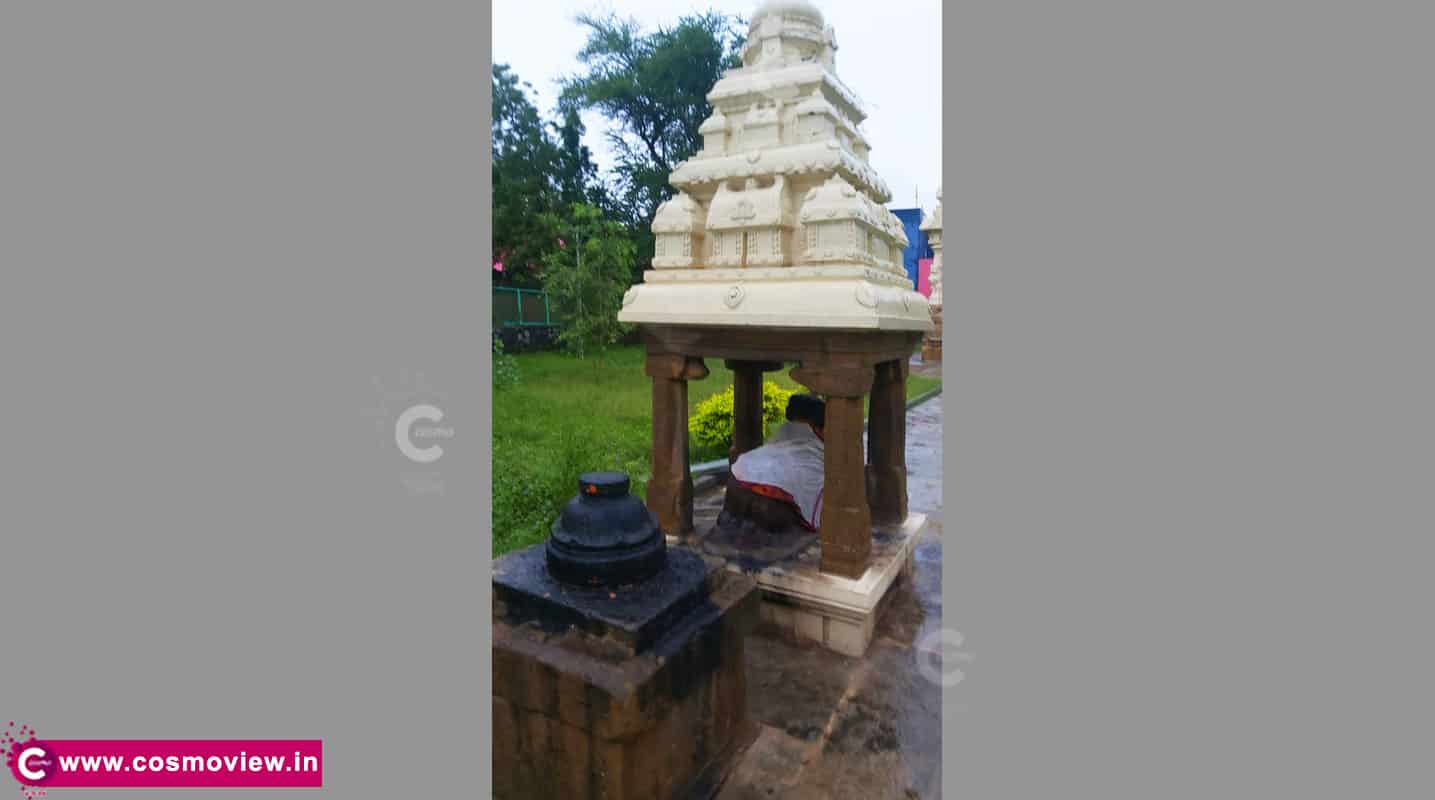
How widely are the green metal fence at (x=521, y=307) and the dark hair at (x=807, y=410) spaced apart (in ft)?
32.7

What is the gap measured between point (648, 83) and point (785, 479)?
16624mm

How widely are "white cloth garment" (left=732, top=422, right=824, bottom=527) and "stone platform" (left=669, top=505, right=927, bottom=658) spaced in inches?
10.7

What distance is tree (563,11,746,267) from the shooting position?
17500 millimetres

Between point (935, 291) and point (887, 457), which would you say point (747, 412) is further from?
point (935, 291)

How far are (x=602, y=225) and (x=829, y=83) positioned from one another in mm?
8951

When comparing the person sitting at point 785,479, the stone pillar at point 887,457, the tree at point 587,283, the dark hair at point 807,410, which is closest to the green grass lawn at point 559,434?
the tree at point 587,283

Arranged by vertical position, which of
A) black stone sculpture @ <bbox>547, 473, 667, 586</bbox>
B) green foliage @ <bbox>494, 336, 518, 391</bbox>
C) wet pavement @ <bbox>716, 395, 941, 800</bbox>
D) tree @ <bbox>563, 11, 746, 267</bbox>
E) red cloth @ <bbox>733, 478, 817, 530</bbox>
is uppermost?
tree @ <bbox>563, 11, 746, 267</bbox>

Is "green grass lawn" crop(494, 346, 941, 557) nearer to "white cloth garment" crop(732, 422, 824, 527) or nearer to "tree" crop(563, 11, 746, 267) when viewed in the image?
"white cloth garment" crop(732, 422, 824, 527)

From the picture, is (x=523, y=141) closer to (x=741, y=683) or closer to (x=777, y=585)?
(x=777, y=585)

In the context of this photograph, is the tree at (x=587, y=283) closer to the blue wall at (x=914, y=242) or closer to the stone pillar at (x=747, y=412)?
the stone pillar at (x=747, y=412)

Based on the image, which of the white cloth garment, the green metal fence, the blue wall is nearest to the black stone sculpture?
the white cloth garment
